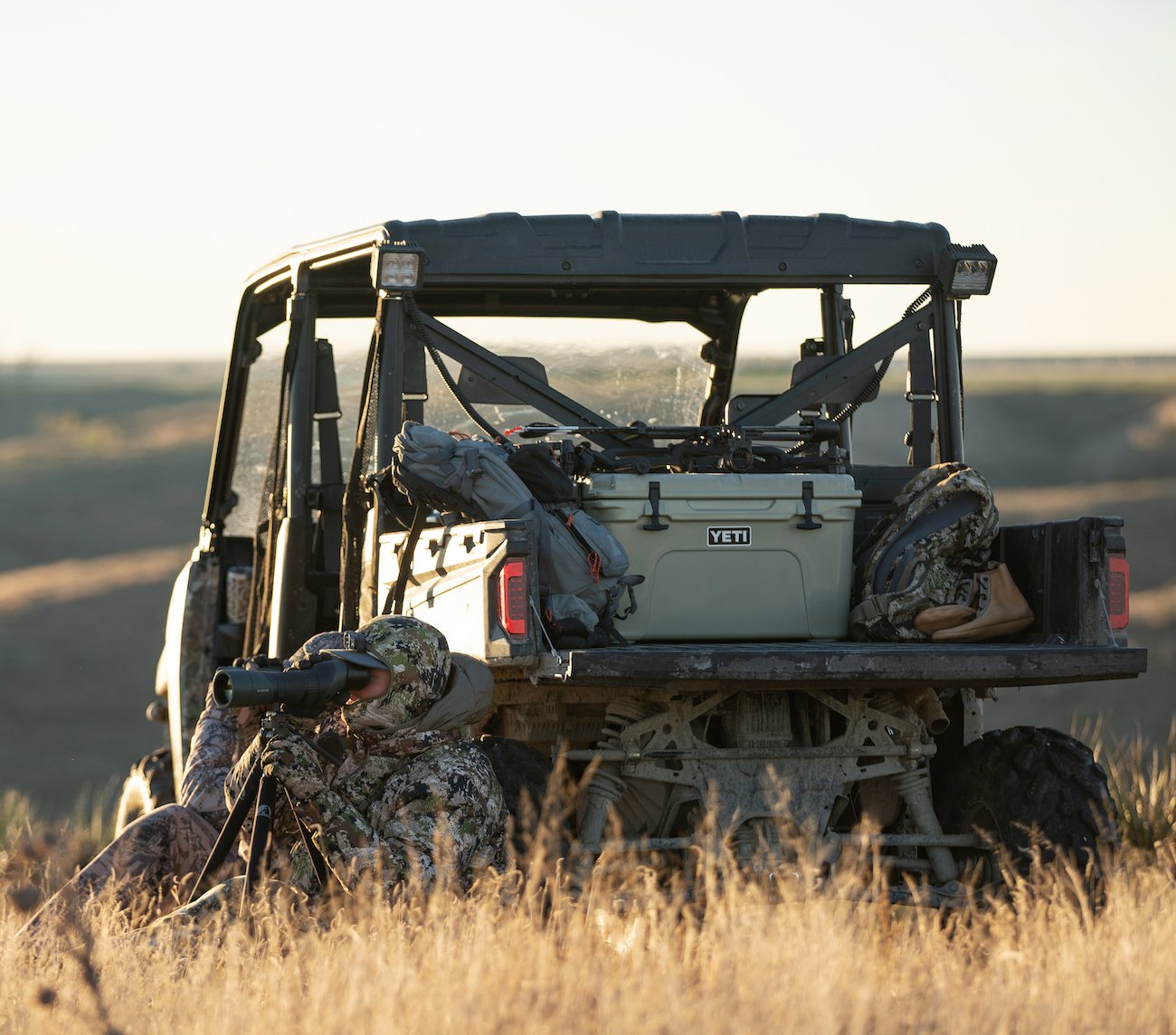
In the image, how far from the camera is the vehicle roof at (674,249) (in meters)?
7.48

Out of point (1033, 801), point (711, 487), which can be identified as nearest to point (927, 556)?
point (711, 487)

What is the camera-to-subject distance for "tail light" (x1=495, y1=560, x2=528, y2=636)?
6.04 m

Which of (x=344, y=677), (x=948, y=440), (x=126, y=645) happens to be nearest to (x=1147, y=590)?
(x=126, y=645)

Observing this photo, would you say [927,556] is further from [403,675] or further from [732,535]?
[403,675]

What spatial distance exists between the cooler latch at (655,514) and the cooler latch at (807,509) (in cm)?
48

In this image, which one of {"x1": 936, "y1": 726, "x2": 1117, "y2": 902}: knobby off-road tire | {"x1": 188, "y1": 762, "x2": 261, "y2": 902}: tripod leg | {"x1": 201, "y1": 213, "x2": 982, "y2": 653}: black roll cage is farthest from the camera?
{"x1": 201, "y1": 213, "x2": 982, "y2": 653}: black roll cage

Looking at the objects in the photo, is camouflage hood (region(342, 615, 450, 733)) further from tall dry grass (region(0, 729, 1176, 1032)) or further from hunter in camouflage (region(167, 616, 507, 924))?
tall dry grass (region(0, 729, 1176, 1032))

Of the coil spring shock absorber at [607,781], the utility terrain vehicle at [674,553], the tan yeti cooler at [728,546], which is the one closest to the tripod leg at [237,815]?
the utility terrain vehicle at [674,553]

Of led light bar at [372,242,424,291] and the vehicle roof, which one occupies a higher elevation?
the vehicle roof

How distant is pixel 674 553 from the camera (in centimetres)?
673

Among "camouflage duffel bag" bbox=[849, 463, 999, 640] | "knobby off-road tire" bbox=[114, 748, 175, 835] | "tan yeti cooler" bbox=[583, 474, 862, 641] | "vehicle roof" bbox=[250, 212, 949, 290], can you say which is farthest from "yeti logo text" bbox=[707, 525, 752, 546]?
"knobby off-road tire" bbox=[114, 748, 175, 835]

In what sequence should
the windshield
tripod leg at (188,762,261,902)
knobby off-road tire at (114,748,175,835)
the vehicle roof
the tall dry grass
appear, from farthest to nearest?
knobby off-road tire at (114,748,175,835)
the windshield
the vehicle roof
tripod leg at (188,762,261,902)
the tall dry grass

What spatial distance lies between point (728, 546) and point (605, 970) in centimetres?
226

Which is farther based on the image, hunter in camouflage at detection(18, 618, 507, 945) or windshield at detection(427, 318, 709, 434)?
windshield at detection(427, 318, 709, 434)
